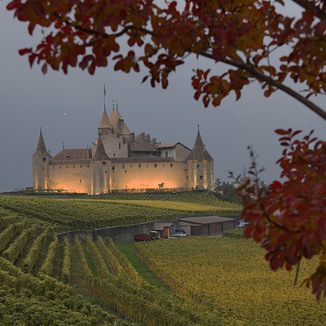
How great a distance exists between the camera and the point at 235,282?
67.7 feet

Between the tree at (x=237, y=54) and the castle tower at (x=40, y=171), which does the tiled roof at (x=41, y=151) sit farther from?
the tree at (x=237, y=54)

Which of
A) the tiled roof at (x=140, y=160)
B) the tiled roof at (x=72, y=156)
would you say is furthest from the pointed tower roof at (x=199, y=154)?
the tiled roof at (x=72, y=156)

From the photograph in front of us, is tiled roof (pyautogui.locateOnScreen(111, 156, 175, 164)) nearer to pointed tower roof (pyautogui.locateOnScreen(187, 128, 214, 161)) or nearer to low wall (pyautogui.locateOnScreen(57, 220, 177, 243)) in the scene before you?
pointed tower roof (pyautogui.locateOnScreen(187, 128, 214, 161))

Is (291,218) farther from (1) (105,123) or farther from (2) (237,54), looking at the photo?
(1) (105,123)

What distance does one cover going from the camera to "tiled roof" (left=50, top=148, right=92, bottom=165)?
77463mm

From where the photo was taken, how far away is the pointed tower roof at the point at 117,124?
3438 inches

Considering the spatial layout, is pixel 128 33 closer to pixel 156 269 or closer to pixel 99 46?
pixel 99 46

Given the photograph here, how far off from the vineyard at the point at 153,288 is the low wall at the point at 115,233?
3.71 feet

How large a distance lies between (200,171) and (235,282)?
55712 millimetres

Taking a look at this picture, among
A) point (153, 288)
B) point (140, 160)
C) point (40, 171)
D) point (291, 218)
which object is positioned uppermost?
point (140, 160)

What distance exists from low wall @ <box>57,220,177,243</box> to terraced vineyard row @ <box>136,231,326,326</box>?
5.41 metres

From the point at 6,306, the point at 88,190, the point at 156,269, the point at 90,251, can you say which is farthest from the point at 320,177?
the point at 88,190

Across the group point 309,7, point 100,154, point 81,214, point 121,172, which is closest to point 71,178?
point 100,154

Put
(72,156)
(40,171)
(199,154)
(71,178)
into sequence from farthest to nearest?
(72,156) → (199,154) → (71,178) → (40,171)
